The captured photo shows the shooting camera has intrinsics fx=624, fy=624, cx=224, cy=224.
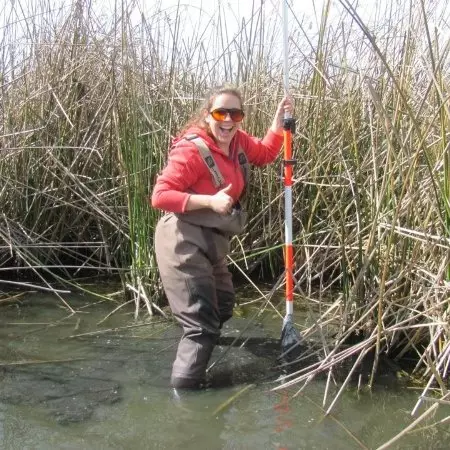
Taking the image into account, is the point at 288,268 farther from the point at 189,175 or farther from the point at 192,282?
the point at 189,175

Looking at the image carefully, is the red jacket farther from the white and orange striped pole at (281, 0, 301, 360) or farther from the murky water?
the murky water

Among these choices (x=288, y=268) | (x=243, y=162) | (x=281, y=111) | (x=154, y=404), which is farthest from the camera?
(x=281, y=111)

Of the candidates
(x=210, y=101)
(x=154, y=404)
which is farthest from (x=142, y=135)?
(x=154, y=404)

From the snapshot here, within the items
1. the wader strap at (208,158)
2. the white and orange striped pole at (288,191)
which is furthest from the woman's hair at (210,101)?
the white and orange striped pole at (288,191)

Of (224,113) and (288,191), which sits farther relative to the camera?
(288,191)

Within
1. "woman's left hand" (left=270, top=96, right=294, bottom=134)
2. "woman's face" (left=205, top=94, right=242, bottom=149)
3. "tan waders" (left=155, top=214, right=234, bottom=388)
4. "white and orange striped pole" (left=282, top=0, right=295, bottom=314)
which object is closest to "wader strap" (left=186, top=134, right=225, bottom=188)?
"woman's face" (left=205, top=94, right=242, bottom=149)

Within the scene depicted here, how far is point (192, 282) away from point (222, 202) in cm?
41

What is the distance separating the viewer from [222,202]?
252cm

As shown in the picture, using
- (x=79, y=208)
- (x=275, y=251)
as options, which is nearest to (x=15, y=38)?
(x=79, y=208)

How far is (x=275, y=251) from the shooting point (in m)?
3.95

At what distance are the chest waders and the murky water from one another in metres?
0.18

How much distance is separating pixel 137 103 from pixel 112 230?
3.10ft

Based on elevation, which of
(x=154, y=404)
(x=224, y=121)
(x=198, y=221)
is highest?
(x=224, y=121)

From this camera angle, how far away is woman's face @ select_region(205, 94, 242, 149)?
282cm
